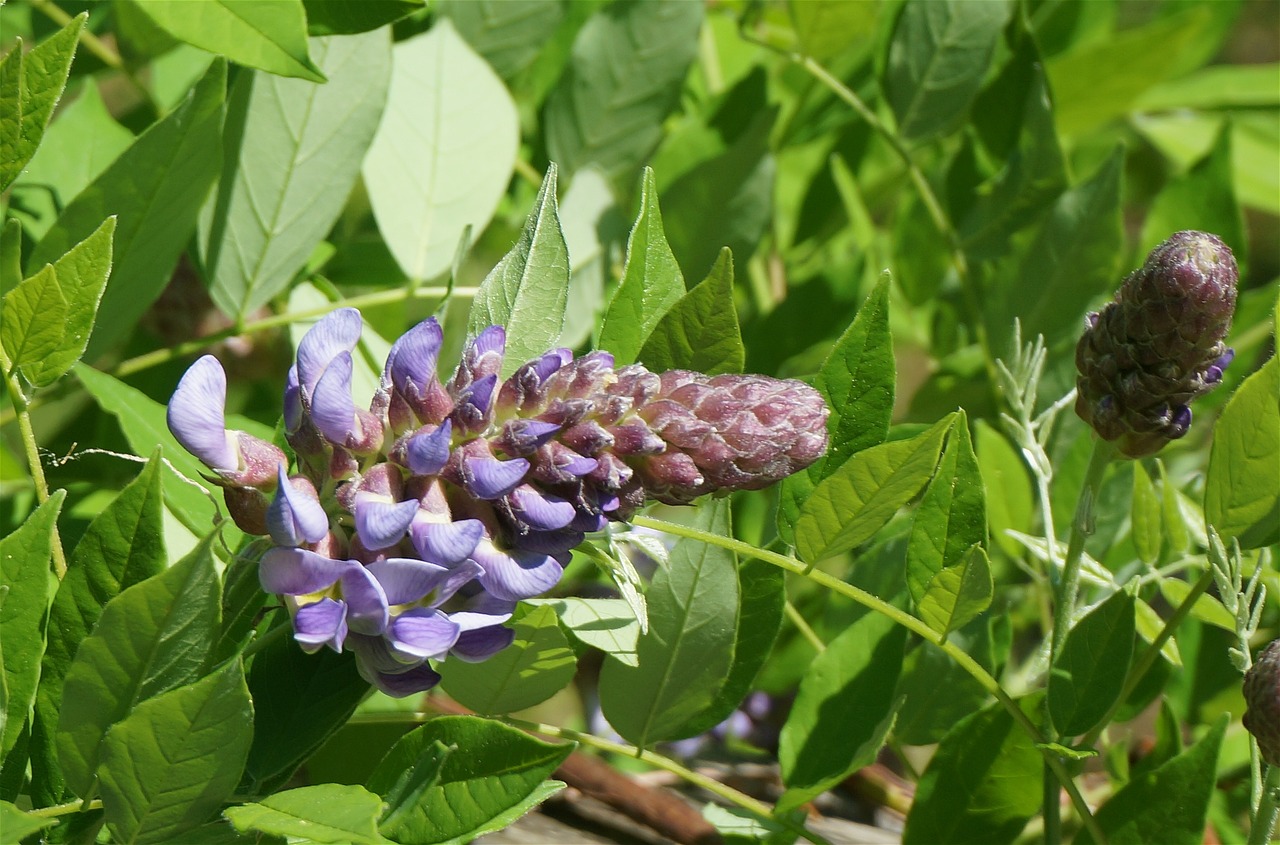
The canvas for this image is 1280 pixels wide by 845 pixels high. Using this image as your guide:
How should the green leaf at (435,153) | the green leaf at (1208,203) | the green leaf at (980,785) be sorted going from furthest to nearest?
the green leaf at (1208,203) < the green leaf at (435,153) < the green leaf at (980,785)

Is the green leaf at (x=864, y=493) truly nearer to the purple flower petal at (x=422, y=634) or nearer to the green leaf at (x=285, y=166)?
the purple flower petal at (x=422, y=634)

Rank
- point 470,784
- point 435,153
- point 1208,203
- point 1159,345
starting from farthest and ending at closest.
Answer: point 1208,203
point 435,153
point 1159,345
point 470,784

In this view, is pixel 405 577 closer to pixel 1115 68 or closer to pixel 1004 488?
pixel 1004 488

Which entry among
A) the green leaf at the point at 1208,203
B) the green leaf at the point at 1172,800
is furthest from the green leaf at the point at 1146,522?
the green leaf at the point at 1208,203

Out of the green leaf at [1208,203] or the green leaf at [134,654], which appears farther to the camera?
the green leaf at [1208,203]

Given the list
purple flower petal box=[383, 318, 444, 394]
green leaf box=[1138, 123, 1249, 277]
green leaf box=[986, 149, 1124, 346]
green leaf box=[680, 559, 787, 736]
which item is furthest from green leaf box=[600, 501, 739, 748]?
green leaf box=[1138, 123, 1249, 277]

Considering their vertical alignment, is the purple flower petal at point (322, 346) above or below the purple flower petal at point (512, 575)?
above

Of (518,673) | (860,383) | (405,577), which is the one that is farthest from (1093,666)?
(405,577)
